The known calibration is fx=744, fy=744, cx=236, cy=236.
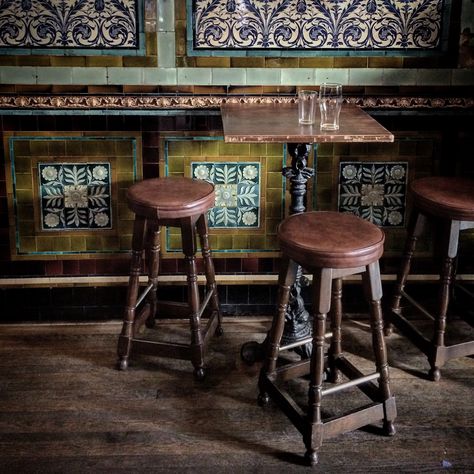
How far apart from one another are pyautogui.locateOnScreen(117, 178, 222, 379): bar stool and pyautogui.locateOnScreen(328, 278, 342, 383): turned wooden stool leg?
1.82 feet

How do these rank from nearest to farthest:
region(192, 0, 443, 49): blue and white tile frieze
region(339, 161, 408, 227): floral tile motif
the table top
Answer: the table top, region(192, 0, 443, 49): blue and white tile frieze, region(339, 161, 408, 227): floral tile motif

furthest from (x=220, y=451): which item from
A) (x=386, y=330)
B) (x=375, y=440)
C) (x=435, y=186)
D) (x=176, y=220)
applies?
(x=435, y=186)

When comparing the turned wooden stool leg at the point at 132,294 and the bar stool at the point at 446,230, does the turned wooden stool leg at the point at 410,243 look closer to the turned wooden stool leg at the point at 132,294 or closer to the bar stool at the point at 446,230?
the bar stool at the point at 446,230

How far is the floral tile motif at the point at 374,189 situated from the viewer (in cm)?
367

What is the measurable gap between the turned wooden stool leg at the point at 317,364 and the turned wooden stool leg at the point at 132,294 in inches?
35.0

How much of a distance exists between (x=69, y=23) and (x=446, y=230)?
1917 mm

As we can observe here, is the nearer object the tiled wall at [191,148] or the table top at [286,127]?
the table top at [286,127]

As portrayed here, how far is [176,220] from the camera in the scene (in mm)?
3100

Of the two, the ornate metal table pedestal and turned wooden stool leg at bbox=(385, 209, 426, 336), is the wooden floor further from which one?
turned wooden stool leg at bbox=(385, 209, 426, 336)

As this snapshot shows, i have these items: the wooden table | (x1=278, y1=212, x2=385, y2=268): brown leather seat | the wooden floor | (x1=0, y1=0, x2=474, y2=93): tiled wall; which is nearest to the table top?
the wooden table

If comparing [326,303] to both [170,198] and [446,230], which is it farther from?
[170,198]

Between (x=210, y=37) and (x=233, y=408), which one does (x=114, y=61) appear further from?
(x=233, y=408)

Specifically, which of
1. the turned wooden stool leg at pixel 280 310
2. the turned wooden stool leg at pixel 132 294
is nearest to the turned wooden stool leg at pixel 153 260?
the turned wooden stool leg at pixel 132 294

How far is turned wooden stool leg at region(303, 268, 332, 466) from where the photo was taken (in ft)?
8.41
